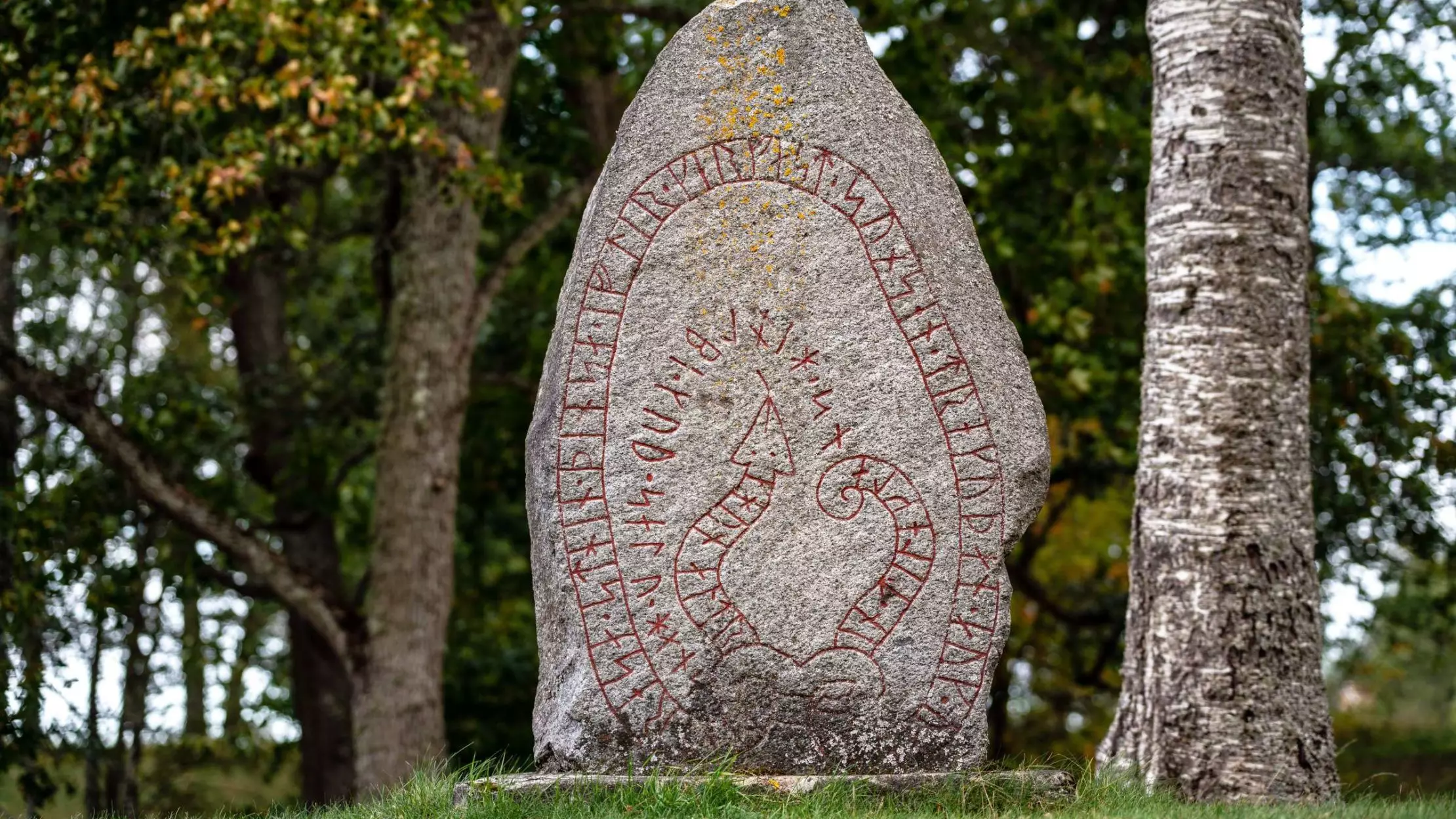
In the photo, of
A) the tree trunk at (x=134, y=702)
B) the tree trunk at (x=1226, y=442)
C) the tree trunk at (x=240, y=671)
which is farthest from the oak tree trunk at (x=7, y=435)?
the tree trunk at (x=1226, y=442)

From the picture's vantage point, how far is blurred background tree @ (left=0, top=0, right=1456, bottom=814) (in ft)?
25.6

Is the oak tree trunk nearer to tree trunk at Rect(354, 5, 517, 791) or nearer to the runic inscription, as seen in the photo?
tree trunk at Rect(354, 5, 517, 791)

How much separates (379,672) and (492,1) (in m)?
4.03

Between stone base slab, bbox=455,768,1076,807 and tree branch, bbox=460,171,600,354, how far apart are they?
5130 mm

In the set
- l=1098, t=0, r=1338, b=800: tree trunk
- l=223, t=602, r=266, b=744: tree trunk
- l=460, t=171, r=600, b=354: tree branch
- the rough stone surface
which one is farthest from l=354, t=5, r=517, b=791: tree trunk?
l=1098, t=0, r=1338, b=800: tree trunk

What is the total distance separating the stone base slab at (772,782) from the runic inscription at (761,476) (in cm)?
18

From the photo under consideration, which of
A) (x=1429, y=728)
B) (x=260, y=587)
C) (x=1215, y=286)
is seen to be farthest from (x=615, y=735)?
(x=1429, y=728)

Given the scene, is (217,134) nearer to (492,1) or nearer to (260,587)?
(492,1)

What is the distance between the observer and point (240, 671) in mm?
11852

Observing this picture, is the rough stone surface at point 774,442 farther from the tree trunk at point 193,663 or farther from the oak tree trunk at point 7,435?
the tree trunk at point 193,663

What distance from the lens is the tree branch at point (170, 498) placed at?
859 cm

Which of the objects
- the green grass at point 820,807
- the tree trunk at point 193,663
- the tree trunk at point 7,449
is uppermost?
the tree trunk at point 7,449

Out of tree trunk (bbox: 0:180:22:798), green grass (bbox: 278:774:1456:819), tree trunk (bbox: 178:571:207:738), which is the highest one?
tree trunk (bbox: 0:180:22:798)

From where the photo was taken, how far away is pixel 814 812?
14.6 feet
